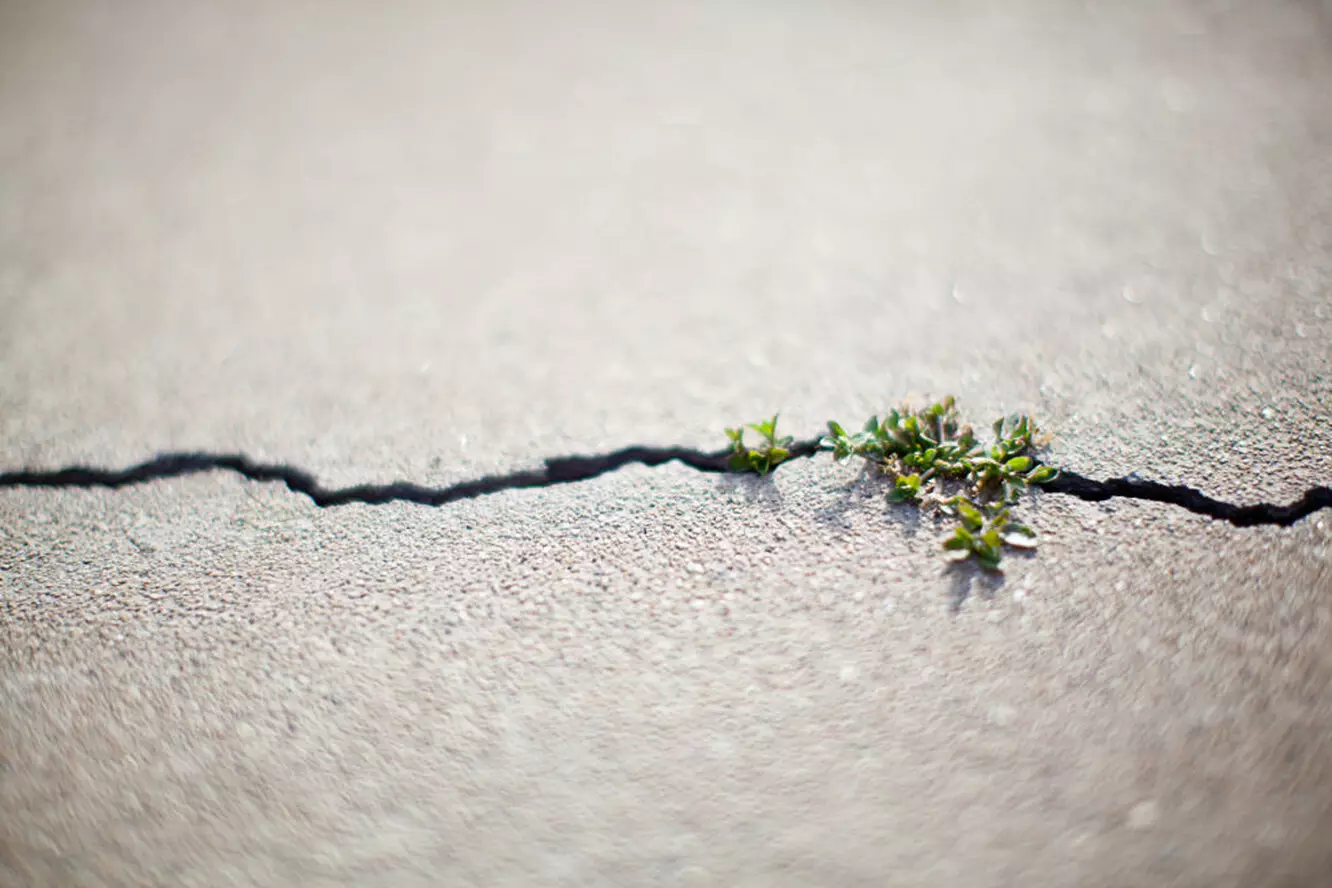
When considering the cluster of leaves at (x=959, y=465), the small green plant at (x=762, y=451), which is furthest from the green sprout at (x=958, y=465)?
the small green plant at (x=762, y=451)

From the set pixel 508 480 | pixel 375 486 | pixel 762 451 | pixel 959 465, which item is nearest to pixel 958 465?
pixel 959 465

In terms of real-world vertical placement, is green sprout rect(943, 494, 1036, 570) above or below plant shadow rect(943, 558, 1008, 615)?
above

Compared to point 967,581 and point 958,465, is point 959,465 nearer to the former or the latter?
point 958,465

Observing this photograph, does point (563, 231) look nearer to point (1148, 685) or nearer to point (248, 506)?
point (248, 506)

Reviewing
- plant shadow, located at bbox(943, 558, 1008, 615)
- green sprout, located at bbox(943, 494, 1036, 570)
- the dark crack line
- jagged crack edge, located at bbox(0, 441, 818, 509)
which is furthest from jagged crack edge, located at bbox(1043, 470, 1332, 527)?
jagged crack edge, located at bbox(0, 441, 818, 509)

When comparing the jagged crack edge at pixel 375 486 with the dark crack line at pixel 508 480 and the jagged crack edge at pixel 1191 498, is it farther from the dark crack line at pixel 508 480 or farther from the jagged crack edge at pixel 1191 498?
the jagged crack edge at pixel 1191 498

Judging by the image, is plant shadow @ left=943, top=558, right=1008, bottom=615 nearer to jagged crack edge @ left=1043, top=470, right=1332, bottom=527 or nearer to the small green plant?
jagged crack edge @ left=1043, top=470, right=1332, bottom=527

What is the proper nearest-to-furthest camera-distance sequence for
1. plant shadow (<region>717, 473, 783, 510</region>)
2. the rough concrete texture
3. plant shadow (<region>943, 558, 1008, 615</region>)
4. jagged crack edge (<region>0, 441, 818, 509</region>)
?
the rough concrete texture → plant shadow (<region>943, 558, 1008, 615</region>) → plant shadow (<region>717, 473, 783, 510</region>) → jagged crack edge (<region>0, 441, 818, 509</region>)
